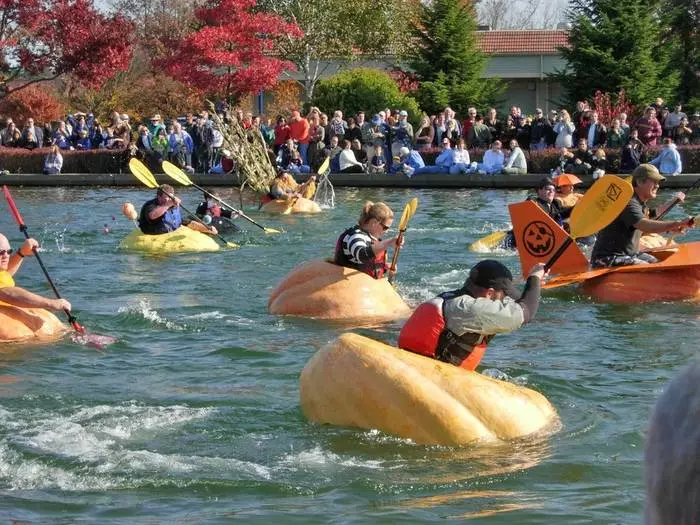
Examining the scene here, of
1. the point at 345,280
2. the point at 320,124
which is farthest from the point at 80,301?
the point at 320,124

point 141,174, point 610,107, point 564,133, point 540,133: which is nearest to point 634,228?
point 141,174

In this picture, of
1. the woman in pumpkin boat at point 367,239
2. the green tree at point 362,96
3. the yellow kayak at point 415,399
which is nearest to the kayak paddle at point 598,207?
the woman in pumpkin boat at point 367,239

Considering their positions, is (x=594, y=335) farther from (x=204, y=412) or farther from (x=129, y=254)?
(x=129, y=254)

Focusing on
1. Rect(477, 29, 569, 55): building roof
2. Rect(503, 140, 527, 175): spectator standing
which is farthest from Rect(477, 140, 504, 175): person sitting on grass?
Rect(477, 29, 569, 55): building roof

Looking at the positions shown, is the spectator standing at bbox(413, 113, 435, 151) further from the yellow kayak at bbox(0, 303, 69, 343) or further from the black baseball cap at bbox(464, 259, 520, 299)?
the black baseball cap at bbox(464, 259, 520, 299)

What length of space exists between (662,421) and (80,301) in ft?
34.4

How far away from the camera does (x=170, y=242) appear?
49.3 ft

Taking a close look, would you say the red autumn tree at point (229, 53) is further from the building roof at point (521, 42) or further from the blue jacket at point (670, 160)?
the blue jacket at point (670, 160)

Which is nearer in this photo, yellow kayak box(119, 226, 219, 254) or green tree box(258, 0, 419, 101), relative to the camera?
yellow kayak box(119, 226, 219, 254)

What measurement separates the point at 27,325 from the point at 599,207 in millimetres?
4599

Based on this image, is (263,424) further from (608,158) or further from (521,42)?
(521,42)

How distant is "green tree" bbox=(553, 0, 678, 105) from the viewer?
30016 mm

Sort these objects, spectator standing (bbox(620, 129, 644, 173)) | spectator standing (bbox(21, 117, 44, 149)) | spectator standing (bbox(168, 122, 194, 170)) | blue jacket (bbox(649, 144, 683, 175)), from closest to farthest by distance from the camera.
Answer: blue jacket (bbox(649, 144, 683, 175)), spectator standing (bbox(620, 129, 644, 173)), spectator standing (bbox(168, 122, 194, 170)), spectator standing (bbox(21, 117, 44, 149))

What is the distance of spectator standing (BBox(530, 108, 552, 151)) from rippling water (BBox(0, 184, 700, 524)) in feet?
44.9
